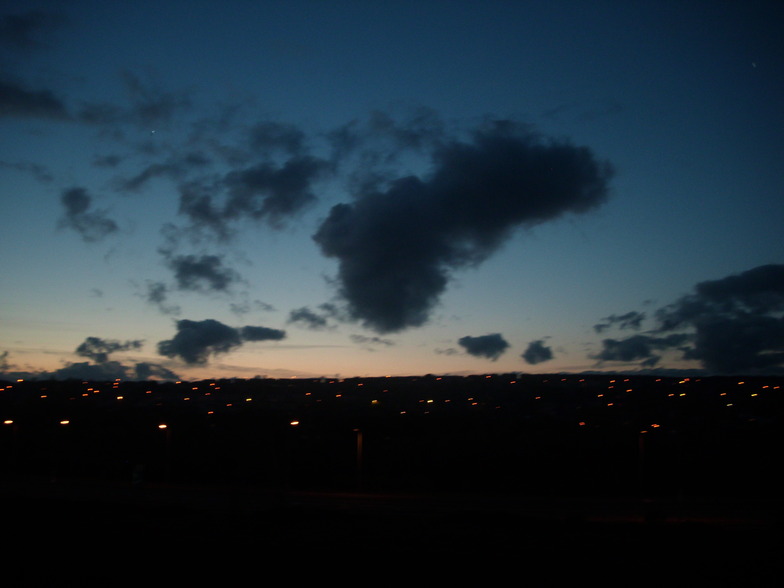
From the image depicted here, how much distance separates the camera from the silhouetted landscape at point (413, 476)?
18.6 meters

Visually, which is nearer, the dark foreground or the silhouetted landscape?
the dark foreground

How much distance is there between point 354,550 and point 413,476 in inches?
1546

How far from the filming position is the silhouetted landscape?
61.1 feet

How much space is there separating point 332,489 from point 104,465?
25465mm

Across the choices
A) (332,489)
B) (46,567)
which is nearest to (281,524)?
(46,567)

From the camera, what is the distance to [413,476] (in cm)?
5672

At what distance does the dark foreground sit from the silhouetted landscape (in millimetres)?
123

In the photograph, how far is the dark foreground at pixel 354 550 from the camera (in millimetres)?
15875

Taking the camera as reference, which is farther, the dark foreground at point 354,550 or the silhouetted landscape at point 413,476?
the silhouetted landscape at point 413,476

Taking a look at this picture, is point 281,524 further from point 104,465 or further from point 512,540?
point 104,465

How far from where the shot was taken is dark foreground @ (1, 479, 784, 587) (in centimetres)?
1588

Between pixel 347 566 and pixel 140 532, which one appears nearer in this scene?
pixel 347 566

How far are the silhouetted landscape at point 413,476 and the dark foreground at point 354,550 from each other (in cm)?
12

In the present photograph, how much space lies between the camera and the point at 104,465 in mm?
60188
